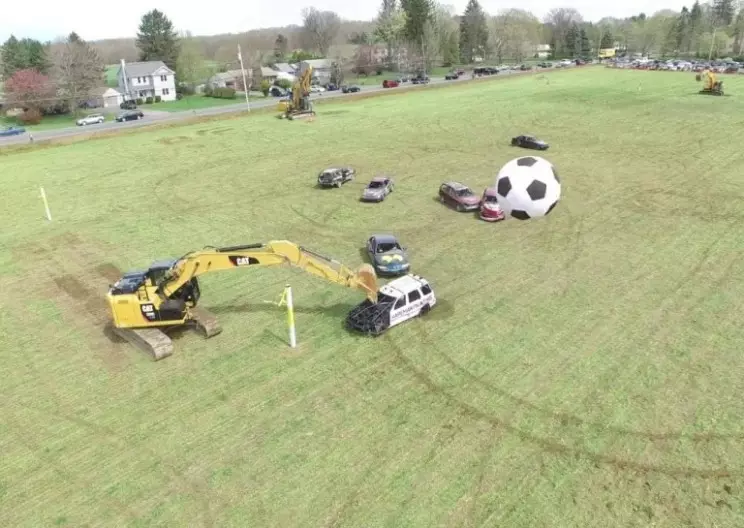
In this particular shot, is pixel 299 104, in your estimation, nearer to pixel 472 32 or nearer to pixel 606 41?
pixel 472 32

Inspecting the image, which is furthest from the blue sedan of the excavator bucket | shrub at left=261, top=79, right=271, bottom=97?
the excavator bucket

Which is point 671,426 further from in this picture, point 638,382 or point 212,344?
point 212,344

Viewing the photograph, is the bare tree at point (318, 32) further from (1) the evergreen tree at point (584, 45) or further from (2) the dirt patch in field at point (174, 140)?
(2) the dirt patch in field at point (174, 140)

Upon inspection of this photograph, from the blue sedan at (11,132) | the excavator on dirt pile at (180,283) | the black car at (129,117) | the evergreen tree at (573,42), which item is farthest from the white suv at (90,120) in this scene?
the evergreen tree at (573,42)

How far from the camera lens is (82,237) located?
1207 inches

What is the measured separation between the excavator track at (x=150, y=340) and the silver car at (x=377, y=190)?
18.3m

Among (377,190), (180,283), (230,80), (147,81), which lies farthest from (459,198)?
(230,80)

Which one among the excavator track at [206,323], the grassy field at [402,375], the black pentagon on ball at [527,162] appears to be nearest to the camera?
the grassy field at [402,375]

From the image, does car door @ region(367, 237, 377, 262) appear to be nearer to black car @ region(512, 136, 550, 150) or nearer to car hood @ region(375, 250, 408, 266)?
car hood @ region(375, 250, 408, 266)

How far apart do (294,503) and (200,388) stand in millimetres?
5881

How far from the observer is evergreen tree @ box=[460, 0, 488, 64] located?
15689 centimetres

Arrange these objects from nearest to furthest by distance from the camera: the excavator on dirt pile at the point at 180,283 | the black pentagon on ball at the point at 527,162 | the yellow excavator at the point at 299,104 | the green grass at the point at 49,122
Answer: the excavator on dirt pile at the point at 180,283, the black pentagon on ball at the point at 527,162, the yellow excavator at the point at 299,104, the green grass at the point at 49,122

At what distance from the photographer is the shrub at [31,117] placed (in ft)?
268

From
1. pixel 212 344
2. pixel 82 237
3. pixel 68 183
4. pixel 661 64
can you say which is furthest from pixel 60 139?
pixel 661 64
